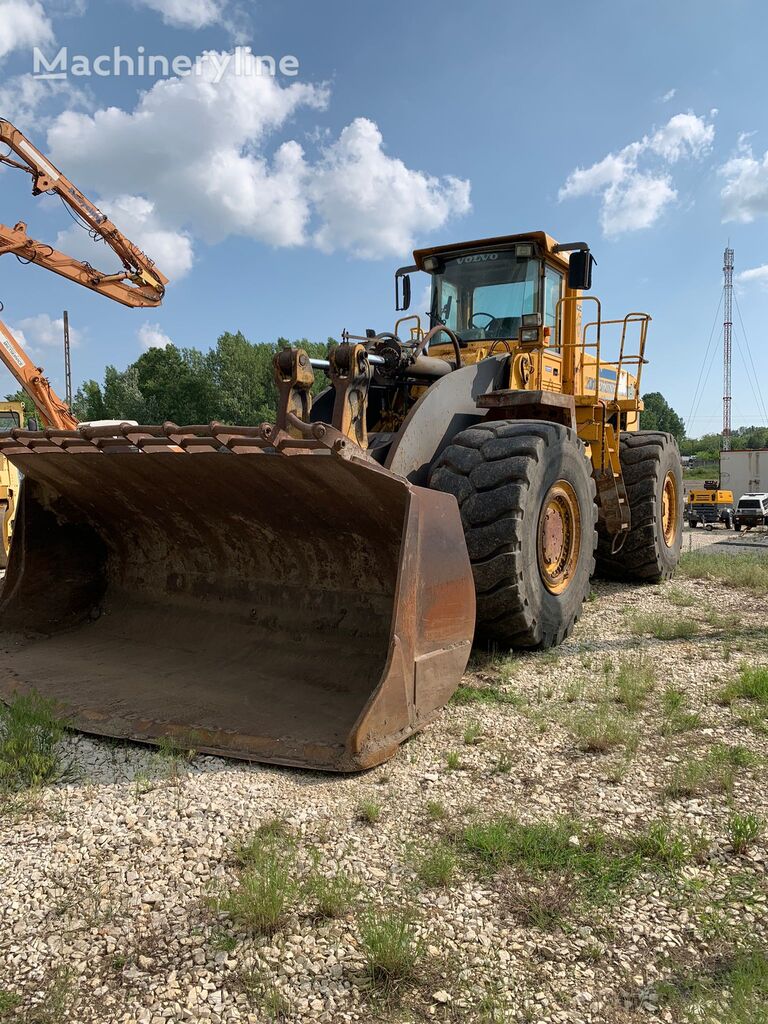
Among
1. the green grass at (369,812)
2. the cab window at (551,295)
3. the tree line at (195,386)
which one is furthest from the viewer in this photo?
the tree line at (195,386)

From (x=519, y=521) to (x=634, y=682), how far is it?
119cm

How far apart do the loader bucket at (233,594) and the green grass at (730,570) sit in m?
5.40

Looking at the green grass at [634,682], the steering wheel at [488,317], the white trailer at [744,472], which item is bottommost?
the green grass at [634,682]

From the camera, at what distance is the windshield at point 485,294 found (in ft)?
20.9

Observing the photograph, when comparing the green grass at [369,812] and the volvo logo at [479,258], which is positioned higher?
the volvo logo at [479,258]

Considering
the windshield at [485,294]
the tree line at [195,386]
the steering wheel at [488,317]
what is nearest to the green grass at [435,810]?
the windshield at [485,294]

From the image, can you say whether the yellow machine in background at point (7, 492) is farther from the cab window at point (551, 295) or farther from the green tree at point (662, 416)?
the green tree at point (662, 416)

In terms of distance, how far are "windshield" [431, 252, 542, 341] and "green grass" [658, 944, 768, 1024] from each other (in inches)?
197

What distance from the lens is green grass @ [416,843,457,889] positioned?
2518 mm

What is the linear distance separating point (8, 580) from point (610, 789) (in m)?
3.94

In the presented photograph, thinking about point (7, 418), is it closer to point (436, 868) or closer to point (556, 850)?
point (436, 868)

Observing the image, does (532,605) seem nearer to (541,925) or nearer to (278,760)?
(278,760)

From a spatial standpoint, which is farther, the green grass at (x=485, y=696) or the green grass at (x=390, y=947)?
the green grass at (x=485, y=696)

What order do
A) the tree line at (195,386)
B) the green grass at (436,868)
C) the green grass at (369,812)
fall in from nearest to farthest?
the green grass at (436,868)
the green grass at (369,812)
the tree line at (195,386)
